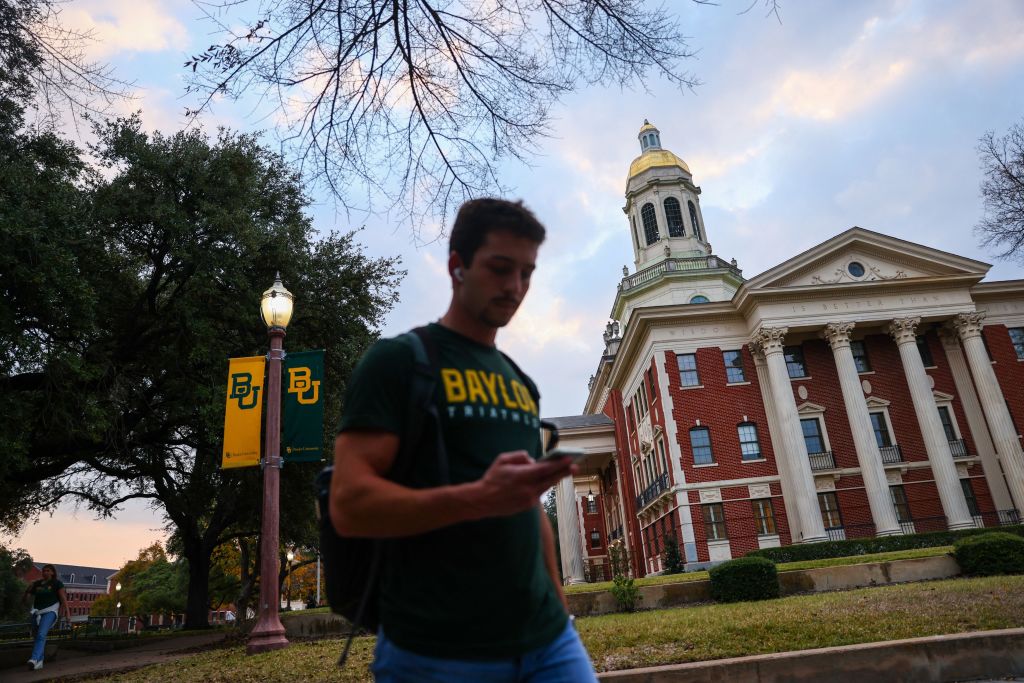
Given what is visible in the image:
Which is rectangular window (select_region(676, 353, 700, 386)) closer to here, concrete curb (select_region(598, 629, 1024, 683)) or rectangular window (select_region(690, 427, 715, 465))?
rectangular window (select_region(690, 427, 715, 465))

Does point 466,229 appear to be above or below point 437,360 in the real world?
above

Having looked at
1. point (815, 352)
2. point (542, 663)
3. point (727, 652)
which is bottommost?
point (727, 652)

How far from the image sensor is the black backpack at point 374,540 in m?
1.75

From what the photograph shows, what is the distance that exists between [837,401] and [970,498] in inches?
304

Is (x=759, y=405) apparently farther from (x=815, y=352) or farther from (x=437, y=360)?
(x=437, y=360)

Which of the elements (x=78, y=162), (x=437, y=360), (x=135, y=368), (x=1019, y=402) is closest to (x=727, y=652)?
(x=437, y=360)

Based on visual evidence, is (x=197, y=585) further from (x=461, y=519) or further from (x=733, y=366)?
(x=461, y=519)

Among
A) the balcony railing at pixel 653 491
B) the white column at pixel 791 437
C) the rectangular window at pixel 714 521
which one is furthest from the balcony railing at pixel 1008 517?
the balcony railing at pixel 653 491

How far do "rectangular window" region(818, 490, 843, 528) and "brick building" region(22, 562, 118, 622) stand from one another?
401ft

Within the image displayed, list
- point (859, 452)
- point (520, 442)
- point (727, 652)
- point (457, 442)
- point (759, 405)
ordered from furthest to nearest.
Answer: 1. point (759, 405)
2. point (859, 452)
3. point (727, 652)
4. point (520, 442)
5. point (457, 442)

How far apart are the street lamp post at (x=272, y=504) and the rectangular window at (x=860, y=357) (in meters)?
33.3

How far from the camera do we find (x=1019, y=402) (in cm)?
3528

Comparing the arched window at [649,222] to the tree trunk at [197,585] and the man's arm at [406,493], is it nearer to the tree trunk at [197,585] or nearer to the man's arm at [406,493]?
the tree trunk at [197,585]

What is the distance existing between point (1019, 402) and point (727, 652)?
37873mm
